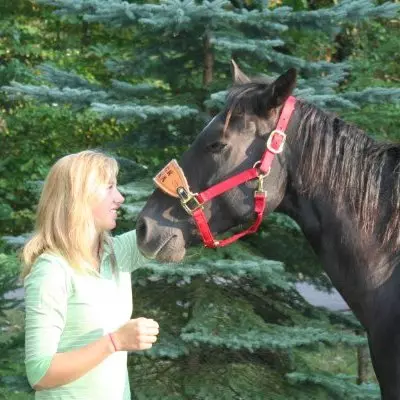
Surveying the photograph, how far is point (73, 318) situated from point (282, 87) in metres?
1.19

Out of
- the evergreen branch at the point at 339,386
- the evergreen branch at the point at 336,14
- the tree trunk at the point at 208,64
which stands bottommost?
the evergreen branch at the point at 339,386

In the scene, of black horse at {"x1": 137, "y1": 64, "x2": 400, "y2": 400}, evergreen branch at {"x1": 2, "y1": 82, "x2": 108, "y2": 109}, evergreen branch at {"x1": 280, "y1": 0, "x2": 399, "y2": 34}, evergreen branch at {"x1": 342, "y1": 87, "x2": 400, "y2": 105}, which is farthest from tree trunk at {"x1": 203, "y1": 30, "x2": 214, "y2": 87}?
black horse at {"x1": 137, "y1": 64, "x2": 400, "y2": 400}

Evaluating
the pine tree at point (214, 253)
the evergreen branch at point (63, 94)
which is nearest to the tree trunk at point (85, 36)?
Answer: the pine tree at point (214, 253)

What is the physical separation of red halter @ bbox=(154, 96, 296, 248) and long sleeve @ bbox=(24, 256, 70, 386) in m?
0.73

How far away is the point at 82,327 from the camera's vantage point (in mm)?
2525

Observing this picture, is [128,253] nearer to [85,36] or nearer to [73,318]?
[73,318]

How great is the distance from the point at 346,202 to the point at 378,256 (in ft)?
0.81

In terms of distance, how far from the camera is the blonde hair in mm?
2551

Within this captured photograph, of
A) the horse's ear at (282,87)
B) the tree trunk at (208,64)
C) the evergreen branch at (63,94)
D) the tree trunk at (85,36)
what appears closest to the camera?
the horse's ear at (282,87)

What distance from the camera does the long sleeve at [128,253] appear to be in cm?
302

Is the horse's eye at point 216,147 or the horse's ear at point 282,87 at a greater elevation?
the horse's ear at point 282,87

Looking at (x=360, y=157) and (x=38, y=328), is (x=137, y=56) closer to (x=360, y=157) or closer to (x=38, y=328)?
(x=360, y=157)

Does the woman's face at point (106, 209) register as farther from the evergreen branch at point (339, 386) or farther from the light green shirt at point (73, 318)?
the evergreen branch at point (339, 386)

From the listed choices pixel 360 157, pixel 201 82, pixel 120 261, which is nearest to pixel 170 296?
pixel 201 82
